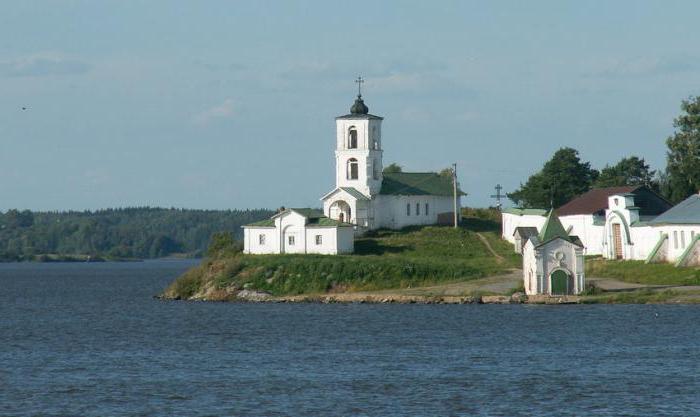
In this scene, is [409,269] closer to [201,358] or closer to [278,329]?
[278,329]

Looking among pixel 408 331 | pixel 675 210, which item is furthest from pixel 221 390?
pixel 675 210

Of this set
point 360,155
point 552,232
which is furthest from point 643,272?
point 360,155

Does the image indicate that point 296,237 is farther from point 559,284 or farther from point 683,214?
point 683,214

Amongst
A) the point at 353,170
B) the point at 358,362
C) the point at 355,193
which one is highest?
the point at 353,170

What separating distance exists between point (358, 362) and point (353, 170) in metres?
53.0

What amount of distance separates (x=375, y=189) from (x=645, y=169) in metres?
37.1

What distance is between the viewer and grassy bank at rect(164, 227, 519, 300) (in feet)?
287

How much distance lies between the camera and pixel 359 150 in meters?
107

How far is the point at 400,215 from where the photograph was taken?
107625 millimetres

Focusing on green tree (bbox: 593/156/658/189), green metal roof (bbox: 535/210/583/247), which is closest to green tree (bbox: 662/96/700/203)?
green tree (bbox: 593/156/658/189)

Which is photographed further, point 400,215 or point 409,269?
point 400,215

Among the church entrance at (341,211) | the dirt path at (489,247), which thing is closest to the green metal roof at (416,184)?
the church entrance at (341,211)

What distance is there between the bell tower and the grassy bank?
670cm

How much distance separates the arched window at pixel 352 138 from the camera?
107m
